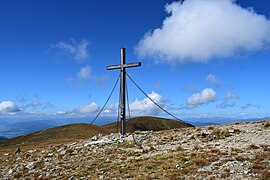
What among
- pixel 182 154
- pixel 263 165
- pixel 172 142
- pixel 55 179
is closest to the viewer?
pixel 263 165

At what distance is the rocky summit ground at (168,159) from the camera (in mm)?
13891

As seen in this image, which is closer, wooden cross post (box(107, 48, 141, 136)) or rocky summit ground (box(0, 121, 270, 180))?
rocky summit ground (box(0, 121, 270, 180))

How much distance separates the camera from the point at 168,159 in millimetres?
16562

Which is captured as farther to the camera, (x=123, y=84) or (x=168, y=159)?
(x=123, y=84)

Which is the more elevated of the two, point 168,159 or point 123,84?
point 123,84

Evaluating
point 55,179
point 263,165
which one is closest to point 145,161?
point 55,179

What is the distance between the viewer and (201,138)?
2303cm

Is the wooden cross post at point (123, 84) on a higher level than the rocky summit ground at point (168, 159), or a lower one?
higher

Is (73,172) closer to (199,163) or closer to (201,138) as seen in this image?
(199,163)

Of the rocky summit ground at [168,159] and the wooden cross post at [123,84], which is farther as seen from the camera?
the wooden cross post at [123,84]

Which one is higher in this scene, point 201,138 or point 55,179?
point 201,138

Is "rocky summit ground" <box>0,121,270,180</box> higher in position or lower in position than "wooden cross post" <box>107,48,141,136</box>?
lower

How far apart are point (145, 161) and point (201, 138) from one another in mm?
8106

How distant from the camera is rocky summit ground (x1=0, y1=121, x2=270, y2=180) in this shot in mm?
13891
